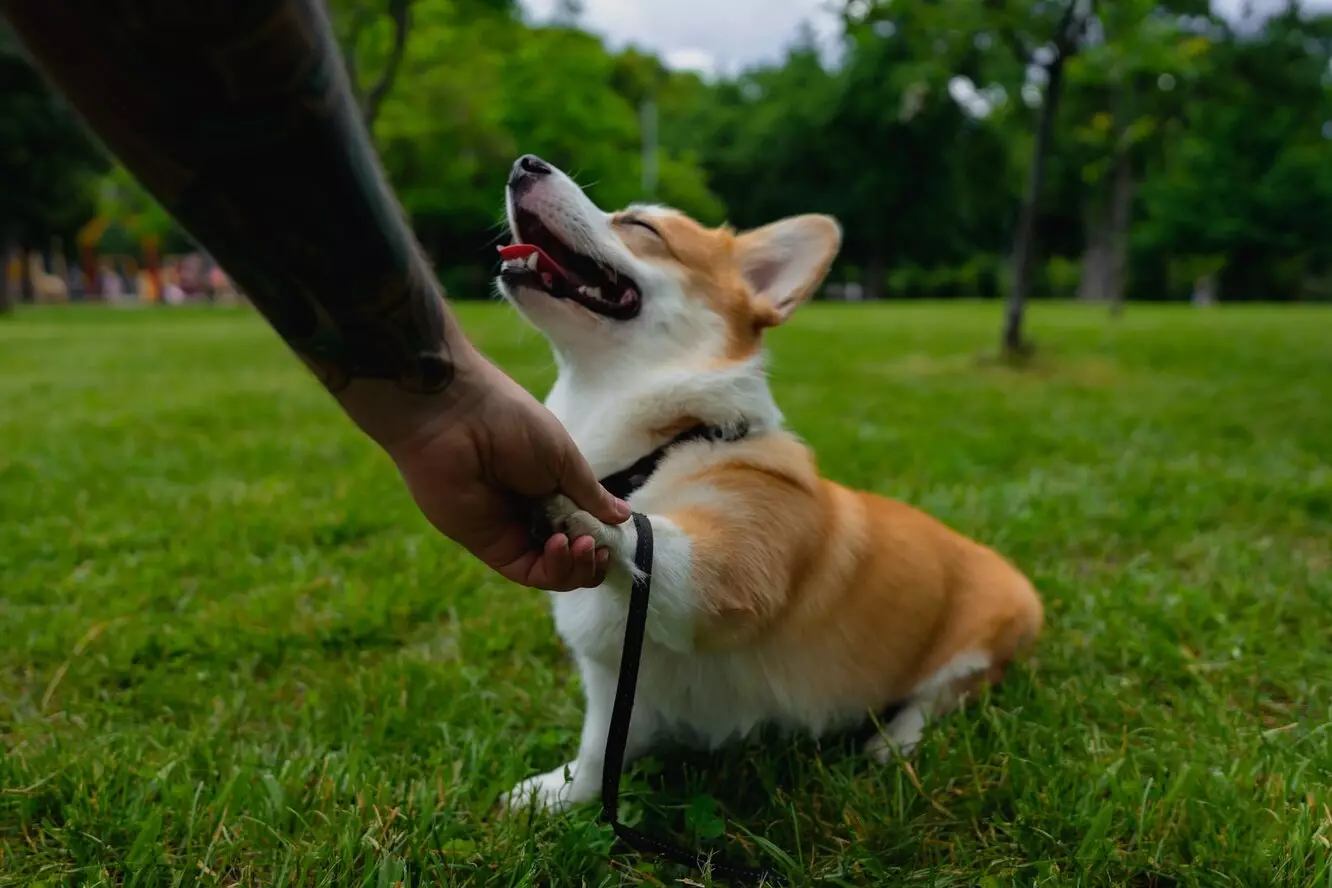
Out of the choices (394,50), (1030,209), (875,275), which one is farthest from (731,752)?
(875,275)

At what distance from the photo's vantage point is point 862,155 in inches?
1513

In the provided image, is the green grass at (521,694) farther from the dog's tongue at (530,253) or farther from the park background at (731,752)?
the dog's tongue at (530,253)

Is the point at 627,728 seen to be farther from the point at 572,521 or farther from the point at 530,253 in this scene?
the point at 530,253

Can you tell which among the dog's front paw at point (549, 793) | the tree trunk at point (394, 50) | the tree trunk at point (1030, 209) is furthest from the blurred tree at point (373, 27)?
the dog's front paw at point (549, 793)

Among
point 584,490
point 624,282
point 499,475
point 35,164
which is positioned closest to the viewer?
Result: point 499,475

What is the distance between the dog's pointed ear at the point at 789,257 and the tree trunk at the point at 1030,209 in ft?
22.3

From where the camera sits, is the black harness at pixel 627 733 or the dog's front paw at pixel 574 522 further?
the black harness at pixel 627 733

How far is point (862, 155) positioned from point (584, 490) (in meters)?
40.3

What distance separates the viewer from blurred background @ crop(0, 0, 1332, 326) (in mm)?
17891

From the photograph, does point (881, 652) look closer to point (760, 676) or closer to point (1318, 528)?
point (760, 676)

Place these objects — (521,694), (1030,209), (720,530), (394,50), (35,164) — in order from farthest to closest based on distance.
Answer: (35,164), (394,50), (1030,209), (521,694), (720,530)

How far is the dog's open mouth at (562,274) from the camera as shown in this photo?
6.30 feet

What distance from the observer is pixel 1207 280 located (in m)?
35.7

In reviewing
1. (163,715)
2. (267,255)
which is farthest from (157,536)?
(267,255)
